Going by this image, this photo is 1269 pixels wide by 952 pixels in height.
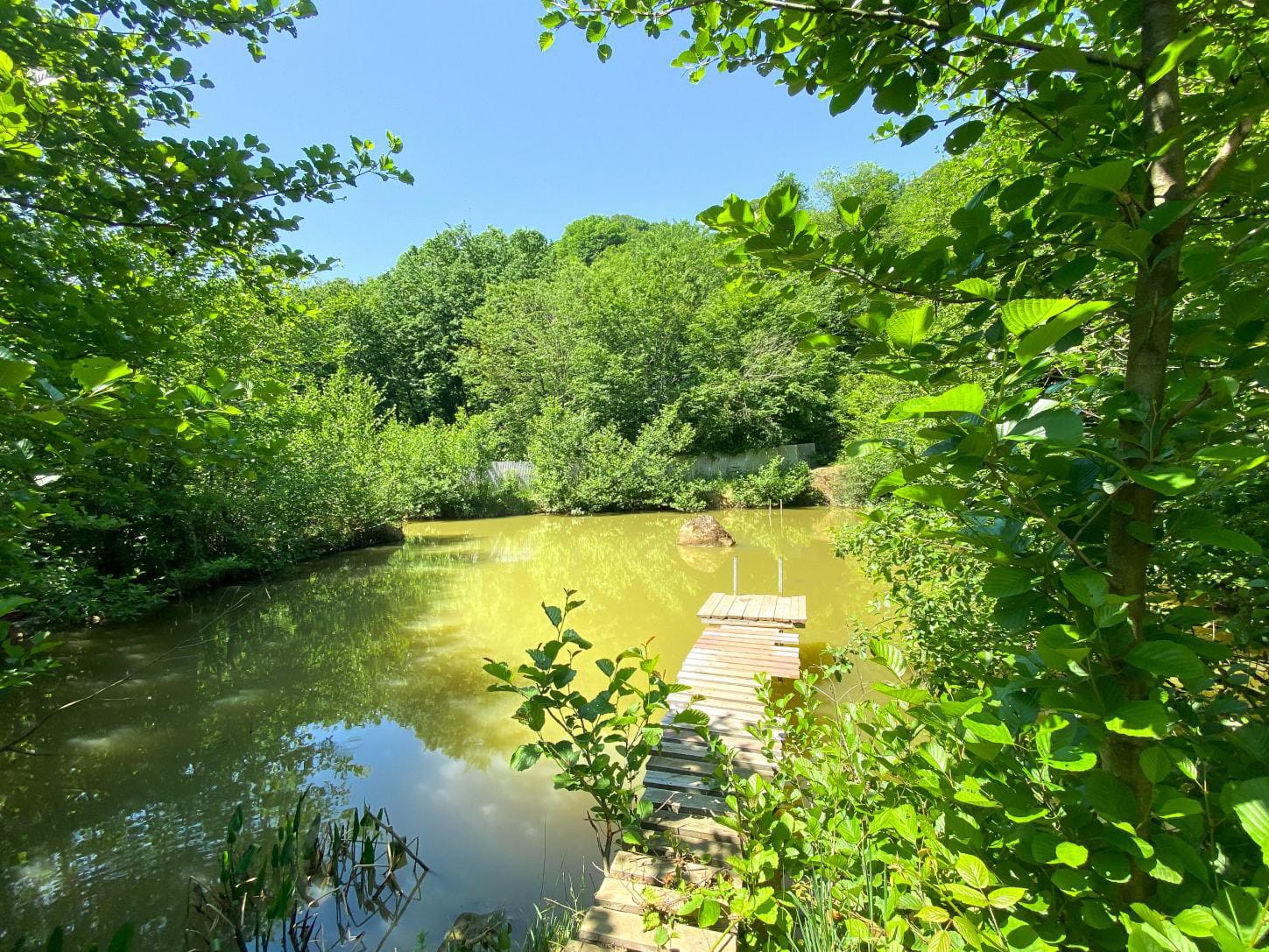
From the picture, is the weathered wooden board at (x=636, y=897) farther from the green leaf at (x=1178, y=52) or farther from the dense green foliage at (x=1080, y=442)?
the green leaf at (x=1178, y=52)

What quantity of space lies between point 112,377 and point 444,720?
166 inches

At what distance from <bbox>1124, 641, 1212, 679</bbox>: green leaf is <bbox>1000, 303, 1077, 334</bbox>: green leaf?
0.41 meters

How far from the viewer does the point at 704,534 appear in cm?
1186

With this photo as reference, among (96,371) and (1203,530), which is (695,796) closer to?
(1203,530)

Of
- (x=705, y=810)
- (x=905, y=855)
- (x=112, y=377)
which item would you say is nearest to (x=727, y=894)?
(x=905, y=855)

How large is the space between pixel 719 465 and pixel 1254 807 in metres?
18.6

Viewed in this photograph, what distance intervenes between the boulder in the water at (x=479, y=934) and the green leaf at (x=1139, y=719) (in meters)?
2.44

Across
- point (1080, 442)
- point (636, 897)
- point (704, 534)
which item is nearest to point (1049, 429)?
point (1080, 442)

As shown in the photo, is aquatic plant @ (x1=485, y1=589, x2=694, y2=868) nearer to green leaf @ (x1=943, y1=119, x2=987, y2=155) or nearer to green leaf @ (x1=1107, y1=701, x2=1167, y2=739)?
green leaf @ (x1=1107, y1=701, x2=1167, y2=739)

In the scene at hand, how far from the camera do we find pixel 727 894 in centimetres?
143

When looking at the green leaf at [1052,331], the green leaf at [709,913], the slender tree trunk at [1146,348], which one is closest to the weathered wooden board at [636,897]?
the green leaf at [709,913]

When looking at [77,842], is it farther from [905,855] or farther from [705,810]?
[905,855]

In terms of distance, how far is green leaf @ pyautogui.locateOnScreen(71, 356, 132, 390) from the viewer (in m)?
1.05

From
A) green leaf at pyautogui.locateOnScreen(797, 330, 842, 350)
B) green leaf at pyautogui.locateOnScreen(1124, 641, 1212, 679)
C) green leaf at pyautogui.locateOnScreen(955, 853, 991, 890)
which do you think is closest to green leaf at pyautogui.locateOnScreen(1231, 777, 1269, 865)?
green leaf at pyautogui.locateOnScreen(1124, 641, 1212, 679)
